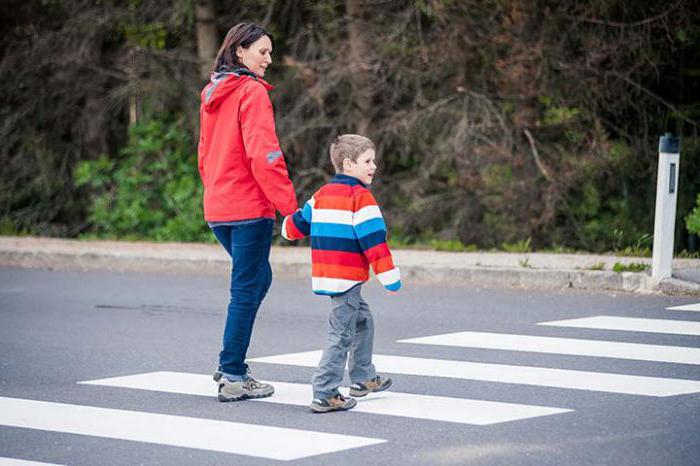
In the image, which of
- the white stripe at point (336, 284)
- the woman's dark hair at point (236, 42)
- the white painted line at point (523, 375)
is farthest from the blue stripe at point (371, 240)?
the white painted line at point (523, 375)

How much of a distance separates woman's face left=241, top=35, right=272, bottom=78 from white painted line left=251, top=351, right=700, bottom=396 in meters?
2.10

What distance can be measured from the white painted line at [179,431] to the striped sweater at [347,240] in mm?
865

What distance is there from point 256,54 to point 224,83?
0.25 m

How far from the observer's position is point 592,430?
19.9 ft

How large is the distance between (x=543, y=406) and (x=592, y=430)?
1.97ft

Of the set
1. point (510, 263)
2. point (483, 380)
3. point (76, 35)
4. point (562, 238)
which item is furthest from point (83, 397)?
point (76, 35)

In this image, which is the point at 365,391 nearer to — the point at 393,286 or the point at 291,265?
the point at 393,286

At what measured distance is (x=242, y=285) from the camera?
7.00 metres

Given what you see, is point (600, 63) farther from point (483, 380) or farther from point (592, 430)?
point (592, 430)

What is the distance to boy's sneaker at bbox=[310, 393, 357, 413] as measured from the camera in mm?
6621

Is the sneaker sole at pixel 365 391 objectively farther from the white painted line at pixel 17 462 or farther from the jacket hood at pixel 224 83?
the white painted line at pixel 17 462

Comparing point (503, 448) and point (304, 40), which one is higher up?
point (304, 40)

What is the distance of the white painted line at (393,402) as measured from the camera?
646 centimetres

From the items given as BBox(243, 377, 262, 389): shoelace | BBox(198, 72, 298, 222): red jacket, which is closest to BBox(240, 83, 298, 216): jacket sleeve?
BBox(198, 72, 298, 222): red jacket
